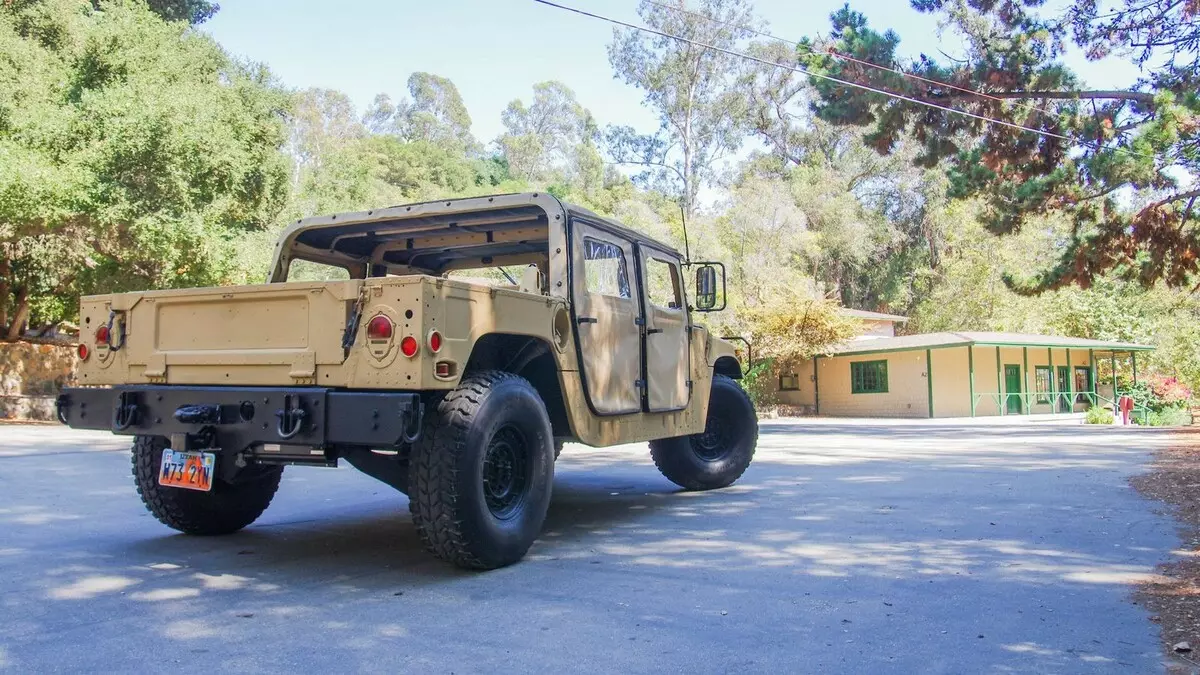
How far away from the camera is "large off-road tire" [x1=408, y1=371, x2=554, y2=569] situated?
15.0 ft

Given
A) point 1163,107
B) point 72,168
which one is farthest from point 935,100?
point 72,168

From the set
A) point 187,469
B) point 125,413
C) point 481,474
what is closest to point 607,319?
point 481,474

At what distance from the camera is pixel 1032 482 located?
8898 mm

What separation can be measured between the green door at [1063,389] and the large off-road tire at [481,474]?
32.1 m

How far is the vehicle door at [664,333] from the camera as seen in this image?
6.82 metres

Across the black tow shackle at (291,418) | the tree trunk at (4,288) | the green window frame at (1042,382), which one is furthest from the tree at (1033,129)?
the tree trunk at (4,288)

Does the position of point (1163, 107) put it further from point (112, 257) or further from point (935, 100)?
point (112, 257)

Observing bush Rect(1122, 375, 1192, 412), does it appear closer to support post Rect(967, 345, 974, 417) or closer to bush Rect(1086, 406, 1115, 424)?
support post Rect(967, 345, 974, 417)

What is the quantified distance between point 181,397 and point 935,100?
550 inches

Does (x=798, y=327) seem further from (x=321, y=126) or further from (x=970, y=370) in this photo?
(x=321, y=126)

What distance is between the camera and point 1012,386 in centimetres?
3133

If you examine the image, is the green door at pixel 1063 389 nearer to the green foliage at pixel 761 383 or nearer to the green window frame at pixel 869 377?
the green window frame at pixel 869 377

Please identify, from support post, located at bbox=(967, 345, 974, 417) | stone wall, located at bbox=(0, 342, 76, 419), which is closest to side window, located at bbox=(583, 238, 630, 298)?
stone wall, located at bbox=(0, 342, 76, 419)

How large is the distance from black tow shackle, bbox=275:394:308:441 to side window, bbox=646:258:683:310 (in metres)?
3.08
